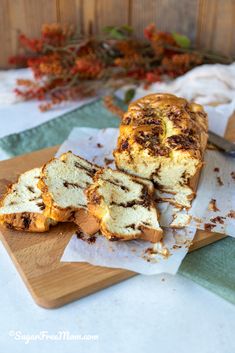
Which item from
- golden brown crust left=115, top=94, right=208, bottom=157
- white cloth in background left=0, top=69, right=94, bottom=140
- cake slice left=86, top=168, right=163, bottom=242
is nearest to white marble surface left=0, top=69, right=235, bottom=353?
cake slice left=86, top=168, right=163, bottom=242

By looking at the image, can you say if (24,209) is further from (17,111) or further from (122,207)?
(17,111)

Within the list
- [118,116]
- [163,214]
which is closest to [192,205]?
[163,214]

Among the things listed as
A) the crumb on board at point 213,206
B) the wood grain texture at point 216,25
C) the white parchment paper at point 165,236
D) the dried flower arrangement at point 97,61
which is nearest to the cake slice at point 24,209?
the white parchment paper at point 165,236

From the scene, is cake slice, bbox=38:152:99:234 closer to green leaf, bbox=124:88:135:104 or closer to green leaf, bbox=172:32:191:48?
green leaf, bbox=124:88:135:104

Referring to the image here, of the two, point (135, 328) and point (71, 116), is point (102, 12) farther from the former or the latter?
point (135, 328)

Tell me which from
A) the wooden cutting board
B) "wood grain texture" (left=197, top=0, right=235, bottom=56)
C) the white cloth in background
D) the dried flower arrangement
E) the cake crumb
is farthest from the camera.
→ "wood grain texture" (left=197, top=0, right=235, bottom=56)
